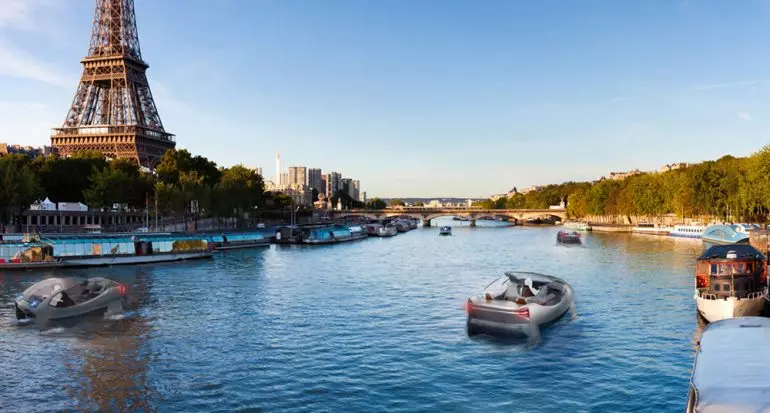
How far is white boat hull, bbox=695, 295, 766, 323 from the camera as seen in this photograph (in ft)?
99.9

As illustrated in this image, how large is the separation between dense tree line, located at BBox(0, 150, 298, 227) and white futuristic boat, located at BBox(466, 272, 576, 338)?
6787 centimetres

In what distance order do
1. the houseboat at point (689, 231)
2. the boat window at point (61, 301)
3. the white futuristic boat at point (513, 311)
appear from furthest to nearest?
the houseboat at point (689, 231)
the boat window at point (61, 301)
the white futuristic boat at point (513, 311)

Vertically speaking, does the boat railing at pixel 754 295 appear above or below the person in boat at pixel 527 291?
below

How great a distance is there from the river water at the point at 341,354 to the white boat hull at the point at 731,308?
3.81 ft

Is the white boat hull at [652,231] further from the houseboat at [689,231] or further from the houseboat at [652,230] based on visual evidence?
the houseboat at [689,231]

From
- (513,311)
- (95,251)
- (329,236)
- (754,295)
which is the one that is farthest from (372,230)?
(513,311)

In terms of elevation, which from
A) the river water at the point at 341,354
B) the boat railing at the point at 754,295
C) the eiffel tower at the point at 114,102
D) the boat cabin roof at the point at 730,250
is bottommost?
the river water at the point at 341,354

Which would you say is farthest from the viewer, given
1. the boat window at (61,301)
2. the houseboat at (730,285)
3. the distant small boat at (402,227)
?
the distant small boat at (402,227)

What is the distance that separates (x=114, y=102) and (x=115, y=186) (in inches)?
2327

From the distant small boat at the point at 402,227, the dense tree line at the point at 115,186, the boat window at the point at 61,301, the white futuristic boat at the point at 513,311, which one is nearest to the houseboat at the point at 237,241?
the dense tree line at the point at 115,186

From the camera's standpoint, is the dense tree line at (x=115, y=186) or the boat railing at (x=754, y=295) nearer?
the boat railing at (x=754, y=295)

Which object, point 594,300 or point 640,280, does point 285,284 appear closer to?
point 594,300

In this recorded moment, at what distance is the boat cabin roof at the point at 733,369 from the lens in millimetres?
12203

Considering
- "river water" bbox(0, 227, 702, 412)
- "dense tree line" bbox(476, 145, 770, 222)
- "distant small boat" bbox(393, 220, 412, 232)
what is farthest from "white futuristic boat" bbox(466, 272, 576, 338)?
"distant small boat" bbox(393, 220, 412, 232)
